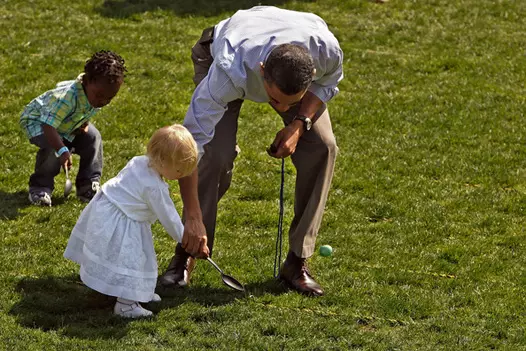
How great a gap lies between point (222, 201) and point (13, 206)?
1446 millimetres

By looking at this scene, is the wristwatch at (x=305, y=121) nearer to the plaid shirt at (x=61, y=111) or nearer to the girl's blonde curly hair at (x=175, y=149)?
the girl's blonde curly hair at (x=175, y=149)

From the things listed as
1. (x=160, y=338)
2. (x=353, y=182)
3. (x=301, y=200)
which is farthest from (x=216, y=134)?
(x=353, y=182)

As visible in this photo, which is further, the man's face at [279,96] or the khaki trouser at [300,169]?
the khaki trouser at [300,169]

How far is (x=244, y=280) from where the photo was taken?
579cm

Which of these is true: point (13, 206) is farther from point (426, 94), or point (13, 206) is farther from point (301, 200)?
point (426, 94)

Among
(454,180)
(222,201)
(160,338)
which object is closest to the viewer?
(160,338)

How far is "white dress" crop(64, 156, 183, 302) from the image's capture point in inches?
200

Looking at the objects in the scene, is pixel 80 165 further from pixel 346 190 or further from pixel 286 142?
pixel 286 142

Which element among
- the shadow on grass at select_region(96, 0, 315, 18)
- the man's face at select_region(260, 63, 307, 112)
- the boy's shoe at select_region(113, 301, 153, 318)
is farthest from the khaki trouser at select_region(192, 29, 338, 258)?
the shadow on grass at select_region(96, 0, 315, 18)

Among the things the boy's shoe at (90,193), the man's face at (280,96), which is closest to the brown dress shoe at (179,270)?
the man's face at (280,96)

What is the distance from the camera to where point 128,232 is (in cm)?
512

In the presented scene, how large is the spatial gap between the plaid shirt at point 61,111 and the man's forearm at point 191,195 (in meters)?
1.91

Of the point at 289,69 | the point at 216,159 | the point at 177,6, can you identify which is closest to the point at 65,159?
the point at 216,159

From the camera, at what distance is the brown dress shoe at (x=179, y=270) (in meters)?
5.57
